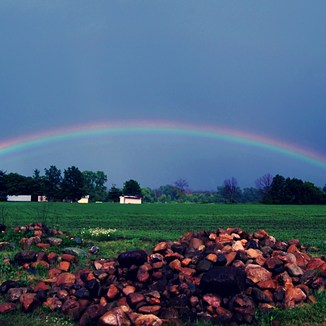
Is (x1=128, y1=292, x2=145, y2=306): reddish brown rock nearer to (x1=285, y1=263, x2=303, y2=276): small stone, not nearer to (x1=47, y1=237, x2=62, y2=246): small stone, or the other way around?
(x1=285, y1=263, x2=303, y2=276): small stone

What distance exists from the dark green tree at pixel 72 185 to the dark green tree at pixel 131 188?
1216 centimetres

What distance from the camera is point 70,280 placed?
9.34 m

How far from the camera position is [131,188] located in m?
126

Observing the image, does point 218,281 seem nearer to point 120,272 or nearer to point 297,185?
point 120,272

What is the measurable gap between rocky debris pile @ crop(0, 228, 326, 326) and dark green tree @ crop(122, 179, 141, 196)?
115312 mm

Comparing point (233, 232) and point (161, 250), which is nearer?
point (161, 250)

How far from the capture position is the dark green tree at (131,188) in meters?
125

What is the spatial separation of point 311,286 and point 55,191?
112700 mm

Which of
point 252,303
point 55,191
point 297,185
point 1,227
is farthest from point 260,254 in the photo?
point 55,191

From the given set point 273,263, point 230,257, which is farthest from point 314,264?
point 230,257

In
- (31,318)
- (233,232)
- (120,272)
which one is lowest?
(31,318)

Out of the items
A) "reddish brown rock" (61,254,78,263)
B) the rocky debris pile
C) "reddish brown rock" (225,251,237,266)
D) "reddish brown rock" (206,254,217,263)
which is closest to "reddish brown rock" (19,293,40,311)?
the rocky debris pile

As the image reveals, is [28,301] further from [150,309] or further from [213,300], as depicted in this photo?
[213,300]

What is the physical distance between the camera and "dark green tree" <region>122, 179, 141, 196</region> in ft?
412
